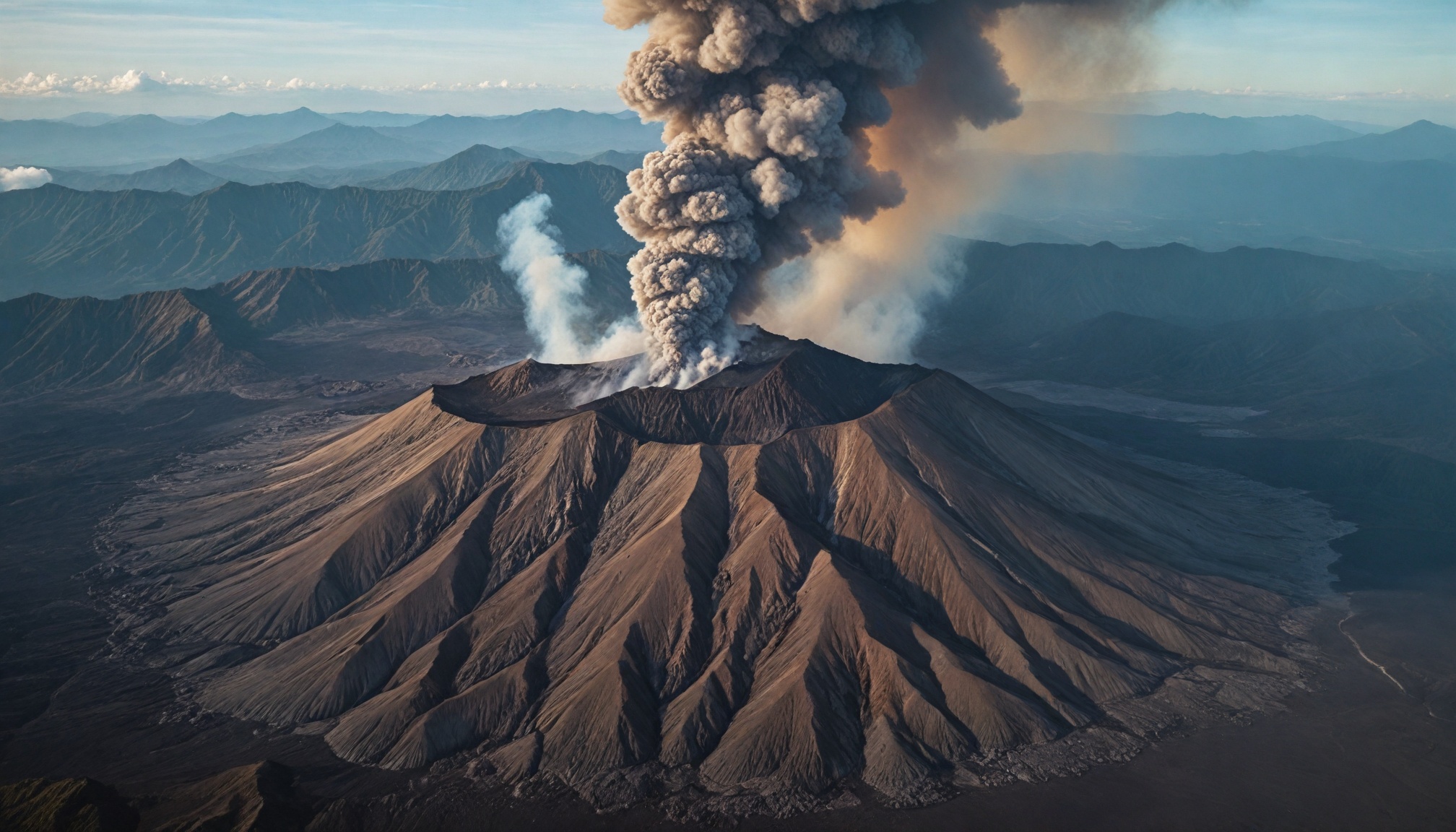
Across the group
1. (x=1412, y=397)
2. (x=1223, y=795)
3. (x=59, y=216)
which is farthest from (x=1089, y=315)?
(x=59, y=216)

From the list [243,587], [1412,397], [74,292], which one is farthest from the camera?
[74,292]

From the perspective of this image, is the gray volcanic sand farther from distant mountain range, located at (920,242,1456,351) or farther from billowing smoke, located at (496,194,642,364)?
distant mountain range, located at (920,242,1456,351)

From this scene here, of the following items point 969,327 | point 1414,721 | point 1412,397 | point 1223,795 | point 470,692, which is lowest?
point 470,692

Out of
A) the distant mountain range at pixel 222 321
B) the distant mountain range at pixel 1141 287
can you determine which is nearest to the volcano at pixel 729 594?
the distant mountain range at pixel 222 321

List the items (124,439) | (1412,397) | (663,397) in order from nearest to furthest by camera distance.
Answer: (663,397)
(124,439)
(1412,397)

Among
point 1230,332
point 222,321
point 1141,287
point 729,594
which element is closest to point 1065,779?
point 729,594

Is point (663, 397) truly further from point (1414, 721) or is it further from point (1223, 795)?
point (1414, 721)

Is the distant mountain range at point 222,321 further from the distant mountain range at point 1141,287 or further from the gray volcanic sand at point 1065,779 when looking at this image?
the gray volcanic sand at point 1065,779
